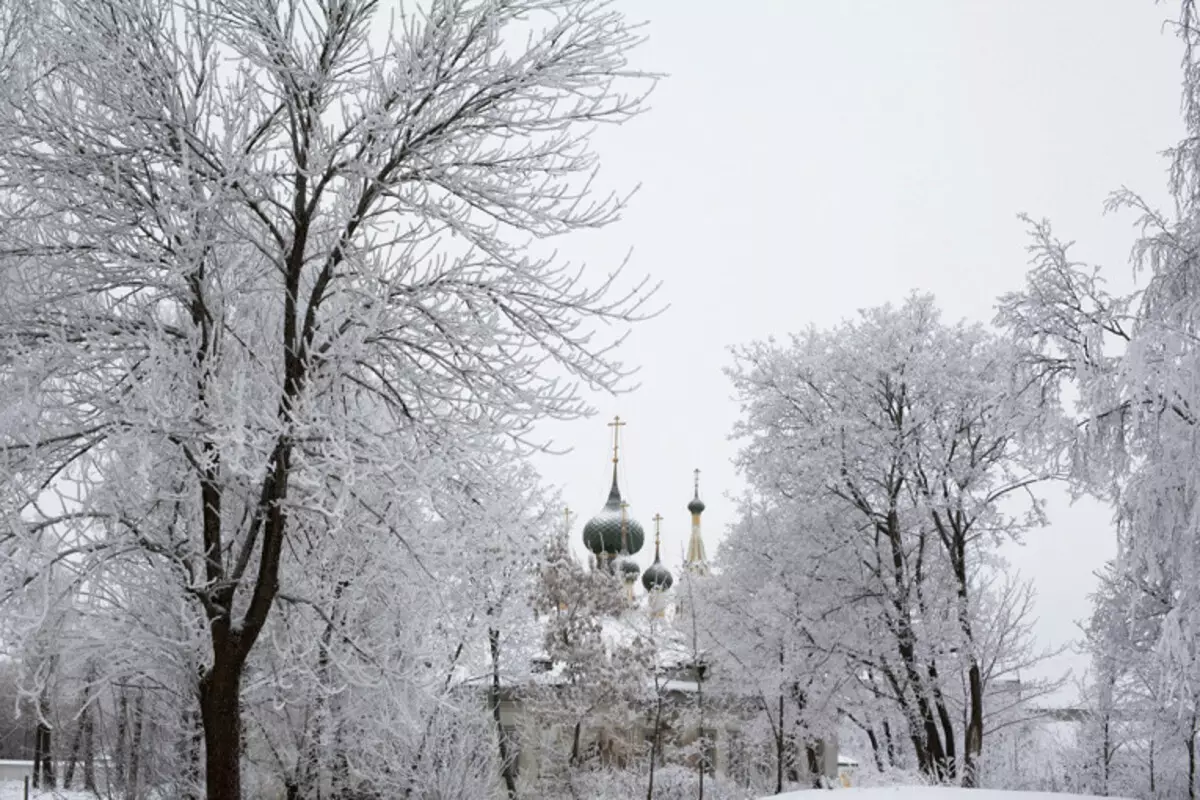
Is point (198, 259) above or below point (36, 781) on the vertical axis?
above

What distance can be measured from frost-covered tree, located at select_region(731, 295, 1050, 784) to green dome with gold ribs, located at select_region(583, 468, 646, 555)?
28526mm

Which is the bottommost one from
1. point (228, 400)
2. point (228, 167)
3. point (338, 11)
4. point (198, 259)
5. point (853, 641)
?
point (853, 641)

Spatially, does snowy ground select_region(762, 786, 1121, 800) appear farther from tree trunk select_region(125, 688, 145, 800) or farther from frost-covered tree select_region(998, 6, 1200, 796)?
tree trunk select_region(125, 688, 145, 800)

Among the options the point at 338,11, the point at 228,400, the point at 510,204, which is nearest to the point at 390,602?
the point at 228,400

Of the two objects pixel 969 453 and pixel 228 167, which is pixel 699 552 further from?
pixel 228 167

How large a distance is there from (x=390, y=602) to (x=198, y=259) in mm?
3840

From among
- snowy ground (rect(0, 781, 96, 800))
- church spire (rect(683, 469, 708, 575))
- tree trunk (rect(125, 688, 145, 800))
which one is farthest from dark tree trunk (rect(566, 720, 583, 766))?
church spire (rect(683, 469, 708, 575))

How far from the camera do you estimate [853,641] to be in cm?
1873

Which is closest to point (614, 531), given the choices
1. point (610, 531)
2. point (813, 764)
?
point (610, 531)

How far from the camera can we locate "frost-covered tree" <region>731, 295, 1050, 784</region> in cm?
1770

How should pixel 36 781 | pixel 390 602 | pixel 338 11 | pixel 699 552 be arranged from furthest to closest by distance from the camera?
1. pixel 699 552
2. pixel 36 781
3. pixel 390 602
4. pixel 338 11

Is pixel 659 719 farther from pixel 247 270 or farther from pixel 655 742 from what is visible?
pixel 247 270

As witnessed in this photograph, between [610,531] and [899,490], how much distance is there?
103ft

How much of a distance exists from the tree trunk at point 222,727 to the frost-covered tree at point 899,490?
40.6ft
